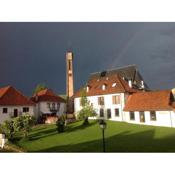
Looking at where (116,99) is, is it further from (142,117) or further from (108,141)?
(108,141)

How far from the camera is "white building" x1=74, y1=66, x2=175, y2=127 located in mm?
22487

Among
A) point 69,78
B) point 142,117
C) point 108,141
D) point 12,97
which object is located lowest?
point 108,141

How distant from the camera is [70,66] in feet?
109

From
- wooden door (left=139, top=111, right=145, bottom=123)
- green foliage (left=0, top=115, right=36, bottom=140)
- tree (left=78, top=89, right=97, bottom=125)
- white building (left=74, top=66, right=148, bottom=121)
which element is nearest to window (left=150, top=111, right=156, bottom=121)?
wooden door (left=139, top=111, right=145, bottom=123)

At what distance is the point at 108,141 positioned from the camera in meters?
16.2

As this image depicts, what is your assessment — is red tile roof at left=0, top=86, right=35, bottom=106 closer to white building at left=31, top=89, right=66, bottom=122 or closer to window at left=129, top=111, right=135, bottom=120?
white building at left=31, top=89, right=66, bottom=122

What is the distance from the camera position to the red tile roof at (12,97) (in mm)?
21156

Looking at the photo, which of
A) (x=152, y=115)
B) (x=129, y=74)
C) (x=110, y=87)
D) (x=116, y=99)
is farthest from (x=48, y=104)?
(x=152, y=115)

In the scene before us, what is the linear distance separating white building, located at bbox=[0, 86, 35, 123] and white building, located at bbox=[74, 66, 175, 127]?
301 inches

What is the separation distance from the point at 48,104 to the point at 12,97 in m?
6.98

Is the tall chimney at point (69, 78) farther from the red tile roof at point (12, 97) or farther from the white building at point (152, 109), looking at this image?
the red tile roof at point (12, 97)
